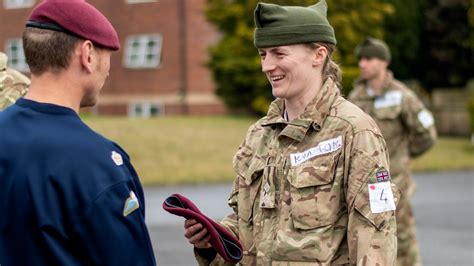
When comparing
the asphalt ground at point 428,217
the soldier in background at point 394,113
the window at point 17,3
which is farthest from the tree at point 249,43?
the soldier in background at point 394,113

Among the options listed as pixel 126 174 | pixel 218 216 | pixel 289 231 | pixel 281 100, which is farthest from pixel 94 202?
pixel 218 216

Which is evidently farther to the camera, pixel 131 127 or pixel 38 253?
pixel 131 127

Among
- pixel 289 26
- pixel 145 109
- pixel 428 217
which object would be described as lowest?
pixel 145 109

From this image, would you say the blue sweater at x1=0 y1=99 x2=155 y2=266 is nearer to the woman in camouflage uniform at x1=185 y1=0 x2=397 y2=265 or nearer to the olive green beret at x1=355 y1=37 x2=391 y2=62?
the woman in camouflage uniform at x1=185 y1=0 x2=397 y2=265

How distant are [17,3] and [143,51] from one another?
6.36 meters

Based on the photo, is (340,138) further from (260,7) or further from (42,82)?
(42,82)

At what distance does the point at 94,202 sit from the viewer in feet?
9.46

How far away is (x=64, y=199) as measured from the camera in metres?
2.89

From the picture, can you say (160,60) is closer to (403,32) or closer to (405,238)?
(403,32)

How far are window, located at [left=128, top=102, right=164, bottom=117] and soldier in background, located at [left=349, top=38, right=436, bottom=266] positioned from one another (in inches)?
1073

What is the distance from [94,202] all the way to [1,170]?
1.02 ft

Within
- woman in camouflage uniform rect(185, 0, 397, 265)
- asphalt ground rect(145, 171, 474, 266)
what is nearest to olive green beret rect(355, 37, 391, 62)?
asphalt ground rect(145, 171, 474, 266)

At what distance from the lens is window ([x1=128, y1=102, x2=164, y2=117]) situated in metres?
36.2

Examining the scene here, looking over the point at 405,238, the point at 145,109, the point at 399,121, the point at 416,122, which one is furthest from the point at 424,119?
the point at 145,109
